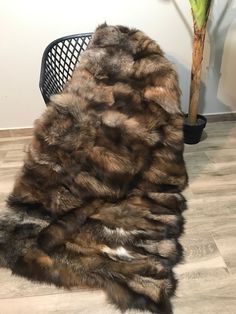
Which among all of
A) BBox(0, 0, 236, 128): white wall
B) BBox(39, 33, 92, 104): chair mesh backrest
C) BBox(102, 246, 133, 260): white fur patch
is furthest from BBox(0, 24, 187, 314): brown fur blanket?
BBox(0, 0, 236, 128): white wall

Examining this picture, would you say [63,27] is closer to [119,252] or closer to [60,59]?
[60,59]

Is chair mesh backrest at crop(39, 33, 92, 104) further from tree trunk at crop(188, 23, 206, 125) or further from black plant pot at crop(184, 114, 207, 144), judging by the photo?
black plant pot at crop(184, 114, 207, 144)

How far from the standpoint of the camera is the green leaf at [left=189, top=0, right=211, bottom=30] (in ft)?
4.99

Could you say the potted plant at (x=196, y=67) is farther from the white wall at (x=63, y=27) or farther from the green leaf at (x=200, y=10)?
the white wall at (x=63, y=27)

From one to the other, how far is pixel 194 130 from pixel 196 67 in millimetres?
389

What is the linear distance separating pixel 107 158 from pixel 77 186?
0.18m

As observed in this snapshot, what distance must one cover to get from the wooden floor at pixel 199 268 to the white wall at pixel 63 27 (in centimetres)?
63

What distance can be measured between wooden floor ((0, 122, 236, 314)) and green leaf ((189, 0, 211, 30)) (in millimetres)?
780

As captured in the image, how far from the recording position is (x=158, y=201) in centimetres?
138

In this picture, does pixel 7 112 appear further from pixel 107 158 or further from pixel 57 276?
pixel 57 276

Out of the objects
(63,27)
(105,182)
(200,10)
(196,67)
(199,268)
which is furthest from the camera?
(63,27)

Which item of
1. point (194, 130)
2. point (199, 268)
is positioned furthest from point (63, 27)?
point (199, 268)

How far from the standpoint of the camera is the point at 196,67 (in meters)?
1.72

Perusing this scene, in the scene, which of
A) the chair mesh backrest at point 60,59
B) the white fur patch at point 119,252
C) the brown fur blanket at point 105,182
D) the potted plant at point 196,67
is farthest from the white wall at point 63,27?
the white fur patch at point 119,252
